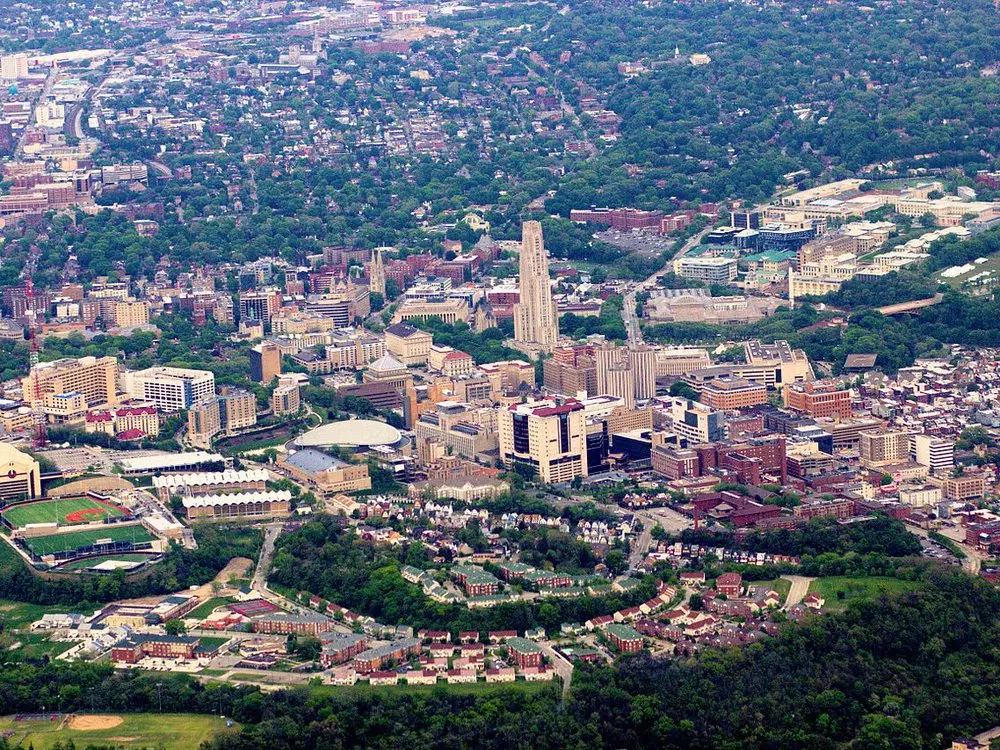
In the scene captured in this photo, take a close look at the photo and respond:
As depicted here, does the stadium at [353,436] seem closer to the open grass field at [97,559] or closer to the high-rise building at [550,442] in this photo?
the high-rise building at [550,442]

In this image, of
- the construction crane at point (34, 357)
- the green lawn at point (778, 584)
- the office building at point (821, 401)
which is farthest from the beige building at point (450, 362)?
the green lawn at point (778, 584)

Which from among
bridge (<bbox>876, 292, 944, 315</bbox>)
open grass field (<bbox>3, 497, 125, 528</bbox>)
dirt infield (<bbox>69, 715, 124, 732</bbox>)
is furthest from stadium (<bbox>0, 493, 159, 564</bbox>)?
bridge (<bbox>876, 292, 944, 315</bbox>)

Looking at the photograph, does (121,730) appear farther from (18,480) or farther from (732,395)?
(732,395)

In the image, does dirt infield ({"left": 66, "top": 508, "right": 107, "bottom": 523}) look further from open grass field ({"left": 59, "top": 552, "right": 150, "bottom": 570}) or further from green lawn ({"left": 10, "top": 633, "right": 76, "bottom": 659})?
green lawn ({"left": 10, "top": 633, "right": 76, "bottom": 659})

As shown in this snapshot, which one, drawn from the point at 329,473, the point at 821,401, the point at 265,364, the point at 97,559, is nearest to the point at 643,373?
the point at 821,401

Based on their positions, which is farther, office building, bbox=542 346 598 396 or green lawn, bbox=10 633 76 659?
office building, bbox=542 346 598 396

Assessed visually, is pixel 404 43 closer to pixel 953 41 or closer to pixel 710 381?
pixel 953 41

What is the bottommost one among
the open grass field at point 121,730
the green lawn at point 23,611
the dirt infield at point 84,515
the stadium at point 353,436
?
the open grass field at point 121,730
